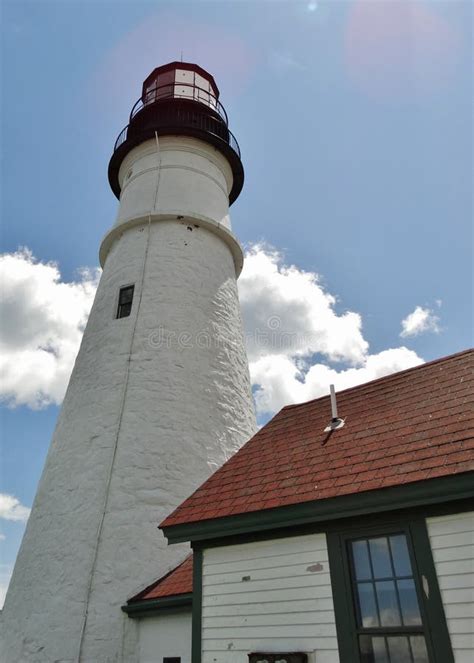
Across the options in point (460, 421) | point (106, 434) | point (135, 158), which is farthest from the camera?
point (135, 158)

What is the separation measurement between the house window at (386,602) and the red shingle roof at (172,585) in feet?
9.22

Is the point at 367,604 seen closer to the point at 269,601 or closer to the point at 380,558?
the point at 380,558

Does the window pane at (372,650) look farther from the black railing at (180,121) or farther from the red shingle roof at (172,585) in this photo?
the black railing at (180,121)

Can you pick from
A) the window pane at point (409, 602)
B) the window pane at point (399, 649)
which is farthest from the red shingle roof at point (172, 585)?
the window pane at point (409, 602)

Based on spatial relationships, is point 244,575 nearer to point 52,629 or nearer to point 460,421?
point 460,421

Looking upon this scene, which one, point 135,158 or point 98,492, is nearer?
point 98,492

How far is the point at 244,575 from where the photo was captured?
17.8ft

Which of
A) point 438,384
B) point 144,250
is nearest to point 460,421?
point 438,384

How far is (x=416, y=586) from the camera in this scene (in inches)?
173

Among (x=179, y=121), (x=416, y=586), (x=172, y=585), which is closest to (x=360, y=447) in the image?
(x=416, y=586)

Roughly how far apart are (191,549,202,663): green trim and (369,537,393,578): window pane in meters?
2.14

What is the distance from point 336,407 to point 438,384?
1.47m

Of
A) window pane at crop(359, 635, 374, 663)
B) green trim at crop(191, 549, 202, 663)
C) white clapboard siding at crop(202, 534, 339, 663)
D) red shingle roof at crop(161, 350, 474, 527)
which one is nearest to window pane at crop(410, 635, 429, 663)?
window pane at crop(359, 635, 374, 663)

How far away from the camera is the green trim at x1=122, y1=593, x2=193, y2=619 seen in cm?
654
